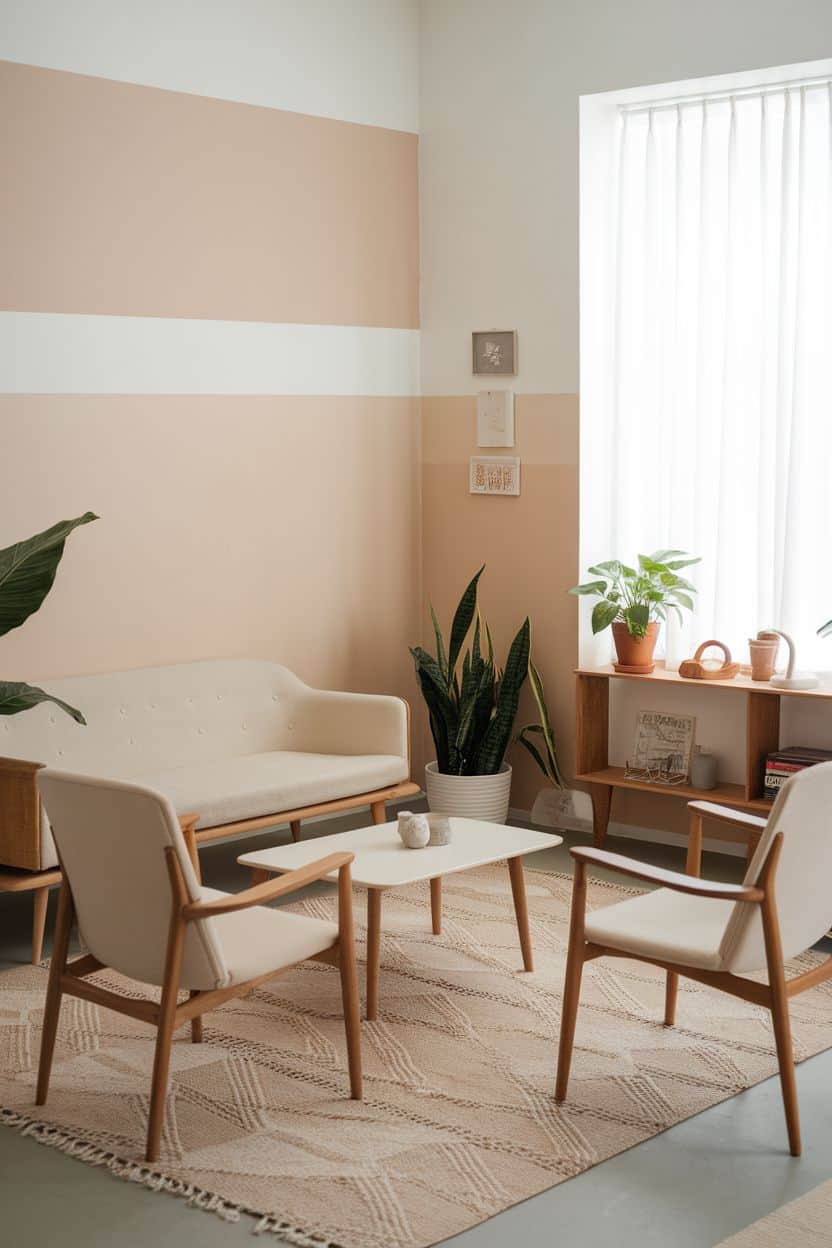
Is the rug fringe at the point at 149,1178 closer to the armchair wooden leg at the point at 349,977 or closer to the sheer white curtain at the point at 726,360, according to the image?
the armchair wooden leg at the point at 349,977

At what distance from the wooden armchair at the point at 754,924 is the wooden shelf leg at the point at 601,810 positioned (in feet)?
7.17

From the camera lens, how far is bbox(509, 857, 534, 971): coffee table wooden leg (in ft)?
14.3

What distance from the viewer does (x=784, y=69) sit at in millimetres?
5289

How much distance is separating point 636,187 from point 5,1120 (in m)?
4.44

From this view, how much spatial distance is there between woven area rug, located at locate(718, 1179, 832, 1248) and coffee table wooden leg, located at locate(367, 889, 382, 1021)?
138 centimetres

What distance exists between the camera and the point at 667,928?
345cm

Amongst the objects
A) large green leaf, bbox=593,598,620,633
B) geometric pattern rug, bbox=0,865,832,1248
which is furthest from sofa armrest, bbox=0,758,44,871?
large green leaf, bbox=593,598,620,633

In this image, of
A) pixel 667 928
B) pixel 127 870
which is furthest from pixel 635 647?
pixel 127 870

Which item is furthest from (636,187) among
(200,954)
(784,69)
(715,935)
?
(200,954)

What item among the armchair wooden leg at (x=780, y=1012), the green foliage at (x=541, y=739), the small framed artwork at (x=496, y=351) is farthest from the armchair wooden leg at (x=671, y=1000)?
the small framed artwork at (x=496, y=351)

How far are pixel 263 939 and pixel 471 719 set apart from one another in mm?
2635

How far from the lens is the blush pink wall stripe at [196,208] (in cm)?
504

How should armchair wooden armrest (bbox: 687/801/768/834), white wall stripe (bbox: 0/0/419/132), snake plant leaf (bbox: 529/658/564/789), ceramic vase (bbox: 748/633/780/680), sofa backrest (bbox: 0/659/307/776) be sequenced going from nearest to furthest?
armchair wooden armrest (bbox: 687/801/768/834), sofa backrest (bbox: 0/659/307/776), white wall stripe (bbox: 0/0/419/132), ceramic vase (bbox: 748/633/780/680), snake plant leaf (bbox: 529/658/564/789)

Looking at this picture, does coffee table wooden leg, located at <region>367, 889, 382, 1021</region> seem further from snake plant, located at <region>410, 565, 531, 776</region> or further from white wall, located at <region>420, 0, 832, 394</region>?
white wall, located at <region>420, 0, 832, 394</region>
